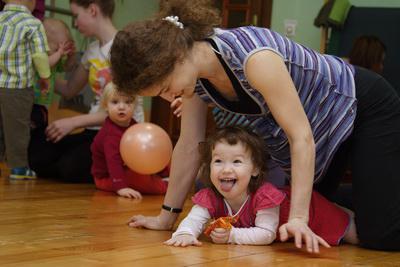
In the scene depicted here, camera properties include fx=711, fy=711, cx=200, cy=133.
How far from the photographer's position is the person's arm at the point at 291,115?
172 cm

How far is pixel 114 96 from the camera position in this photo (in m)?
3.22

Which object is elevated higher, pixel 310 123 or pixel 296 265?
pixel 310 123

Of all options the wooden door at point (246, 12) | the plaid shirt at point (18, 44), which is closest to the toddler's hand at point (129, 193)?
the plaid shirt at point (18, 44)

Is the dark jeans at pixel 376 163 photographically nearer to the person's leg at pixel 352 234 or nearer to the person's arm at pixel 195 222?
the person's leg at pixel 352 234

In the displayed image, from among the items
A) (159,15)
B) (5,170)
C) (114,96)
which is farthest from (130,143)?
(159,15)

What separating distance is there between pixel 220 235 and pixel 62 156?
1.88m

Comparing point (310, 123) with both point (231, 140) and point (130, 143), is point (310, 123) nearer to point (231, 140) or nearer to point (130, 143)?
point (231, 140)

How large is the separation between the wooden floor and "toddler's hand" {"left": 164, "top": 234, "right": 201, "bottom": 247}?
1.2 inches

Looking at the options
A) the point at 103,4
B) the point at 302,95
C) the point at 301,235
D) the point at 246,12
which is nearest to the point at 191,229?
the point at 301,235

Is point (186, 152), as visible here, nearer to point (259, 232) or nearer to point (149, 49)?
point (259, 232)

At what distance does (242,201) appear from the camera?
79.4 inches

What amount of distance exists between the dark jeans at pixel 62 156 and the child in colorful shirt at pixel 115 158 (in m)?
0.24

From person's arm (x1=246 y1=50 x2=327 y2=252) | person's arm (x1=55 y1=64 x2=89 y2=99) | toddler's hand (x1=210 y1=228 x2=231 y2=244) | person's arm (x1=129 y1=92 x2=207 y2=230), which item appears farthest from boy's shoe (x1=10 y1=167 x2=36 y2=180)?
person's arm (x1=246 y1=50 x2=327 y2=252)

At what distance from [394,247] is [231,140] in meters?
0.55
